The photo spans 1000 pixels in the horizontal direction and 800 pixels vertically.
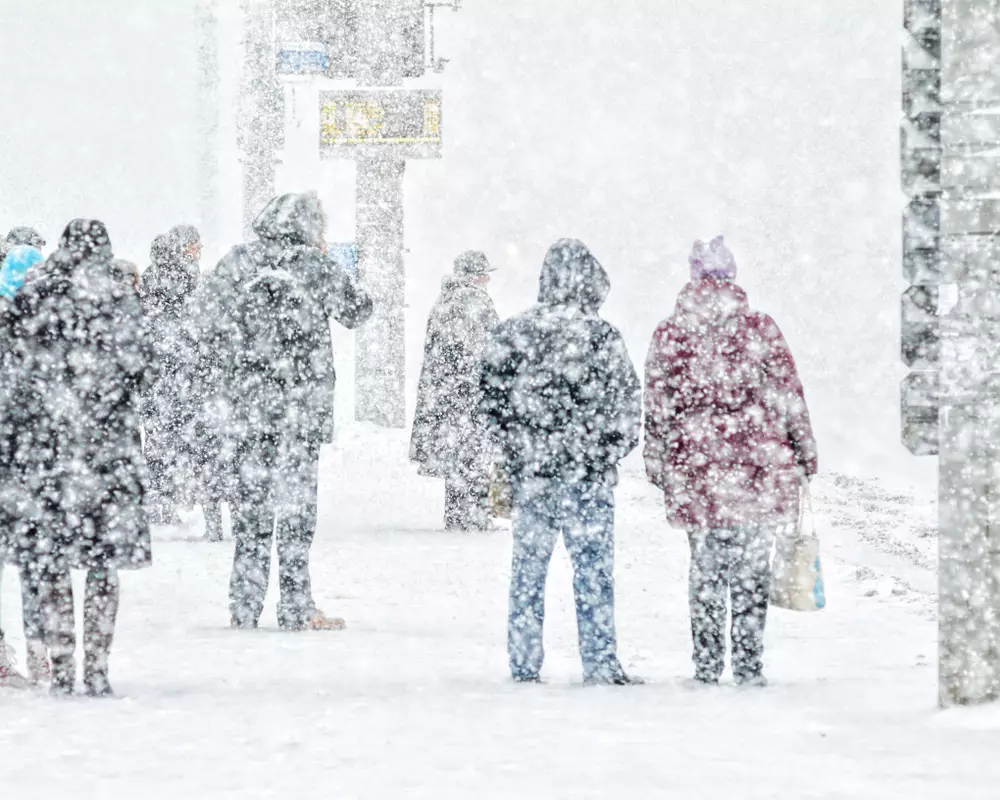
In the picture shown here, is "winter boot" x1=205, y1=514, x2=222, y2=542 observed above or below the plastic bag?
below

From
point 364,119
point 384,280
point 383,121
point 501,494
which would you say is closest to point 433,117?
point 383,121

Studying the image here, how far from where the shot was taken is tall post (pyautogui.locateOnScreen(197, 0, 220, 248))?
22828 mm

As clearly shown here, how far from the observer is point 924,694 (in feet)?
21.1

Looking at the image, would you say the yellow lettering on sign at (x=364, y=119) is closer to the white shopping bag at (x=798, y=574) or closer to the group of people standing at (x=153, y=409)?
the group of people standing at (x=153, y=409)

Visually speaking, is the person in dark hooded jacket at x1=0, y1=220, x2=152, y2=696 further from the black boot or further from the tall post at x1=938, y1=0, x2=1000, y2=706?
the black boot

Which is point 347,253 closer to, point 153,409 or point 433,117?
point 433,117

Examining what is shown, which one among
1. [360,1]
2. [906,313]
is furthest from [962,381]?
[360,1]

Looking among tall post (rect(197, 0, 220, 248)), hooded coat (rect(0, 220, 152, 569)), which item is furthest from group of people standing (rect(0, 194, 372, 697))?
tall post (rect(197, 0, 220, 248))

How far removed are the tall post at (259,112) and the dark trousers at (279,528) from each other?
1018cm

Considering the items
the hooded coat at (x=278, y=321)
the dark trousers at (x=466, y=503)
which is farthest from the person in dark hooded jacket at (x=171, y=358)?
the hooded coat at (x=278, y=321)

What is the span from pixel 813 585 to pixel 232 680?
220 cm

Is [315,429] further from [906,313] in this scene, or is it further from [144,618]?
[906,313]

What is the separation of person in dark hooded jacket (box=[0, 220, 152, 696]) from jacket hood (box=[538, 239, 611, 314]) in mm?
1520

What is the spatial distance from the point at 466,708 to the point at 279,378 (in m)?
2.27
